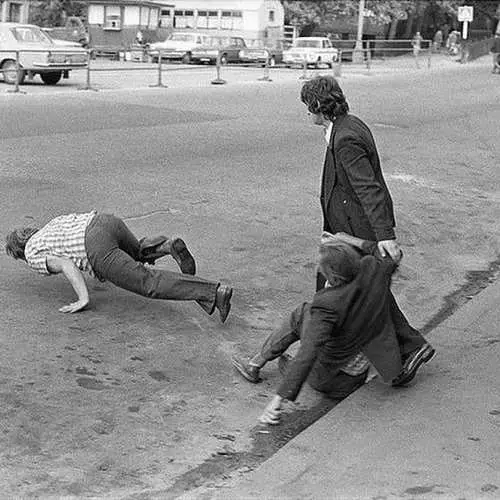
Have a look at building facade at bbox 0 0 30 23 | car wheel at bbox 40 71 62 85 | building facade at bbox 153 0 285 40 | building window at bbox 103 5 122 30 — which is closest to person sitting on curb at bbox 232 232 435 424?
car wheel at bbox 40 71 62 85

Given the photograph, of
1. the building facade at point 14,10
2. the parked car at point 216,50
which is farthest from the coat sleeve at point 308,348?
the building facade at point 14,10

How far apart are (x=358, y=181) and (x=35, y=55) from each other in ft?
68.6

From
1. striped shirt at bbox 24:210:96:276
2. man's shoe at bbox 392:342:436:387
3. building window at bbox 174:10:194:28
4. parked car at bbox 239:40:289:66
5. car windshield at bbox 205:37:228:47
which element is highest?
building window at bbox 174:10:194:28

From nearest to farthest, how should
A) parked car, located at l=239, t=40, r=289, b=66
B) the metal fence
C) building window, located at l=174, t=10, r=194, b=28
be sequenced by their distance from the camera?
1. the metal fence
2. parked car, located at l=239, t=40, r=289, b=66
3. building window, located at l=174, t=10, r=194, b=28

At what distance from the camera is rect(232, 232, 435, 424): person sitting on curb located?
5.27m

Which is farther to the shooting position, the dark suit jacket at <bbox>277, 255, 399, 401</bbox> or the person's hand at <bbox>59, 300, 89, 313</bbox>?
the person's hand at <bbox>59, 300, 89, 313</bbox>

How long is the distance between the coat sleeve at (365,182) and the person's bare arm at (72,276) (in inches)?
78.2

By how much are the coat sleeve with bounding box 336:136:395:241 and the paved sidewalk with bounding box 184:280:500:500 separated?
0.88 meters

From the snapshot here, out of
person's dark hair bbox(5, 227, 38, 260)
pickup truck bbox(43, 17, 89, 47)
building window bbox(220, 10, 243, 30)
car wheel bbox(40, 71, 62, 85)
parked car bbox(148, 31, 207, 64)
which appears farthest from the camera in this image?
building window bbox(220, 10, 243, 30)

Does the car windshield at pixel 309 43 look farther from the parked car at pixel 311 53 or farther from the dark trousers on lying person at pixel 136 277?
the dark trousers on lying person at pixel 136 277

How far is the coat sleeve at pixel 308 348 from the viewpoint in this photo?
5.13 meters

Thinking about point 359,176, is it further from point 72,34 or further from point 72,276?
point 72,34

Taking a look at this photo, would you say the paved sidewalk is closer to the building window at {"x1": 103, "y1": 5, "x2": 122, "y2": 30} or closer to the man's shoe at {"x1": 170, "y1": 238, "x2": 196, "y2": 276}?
the man's shoe at {"x1": 170, "y1": 238, "x2": 196, "y2": 276}

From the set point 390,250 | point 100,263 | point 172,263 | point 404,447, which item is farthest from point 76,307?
point 404,447
